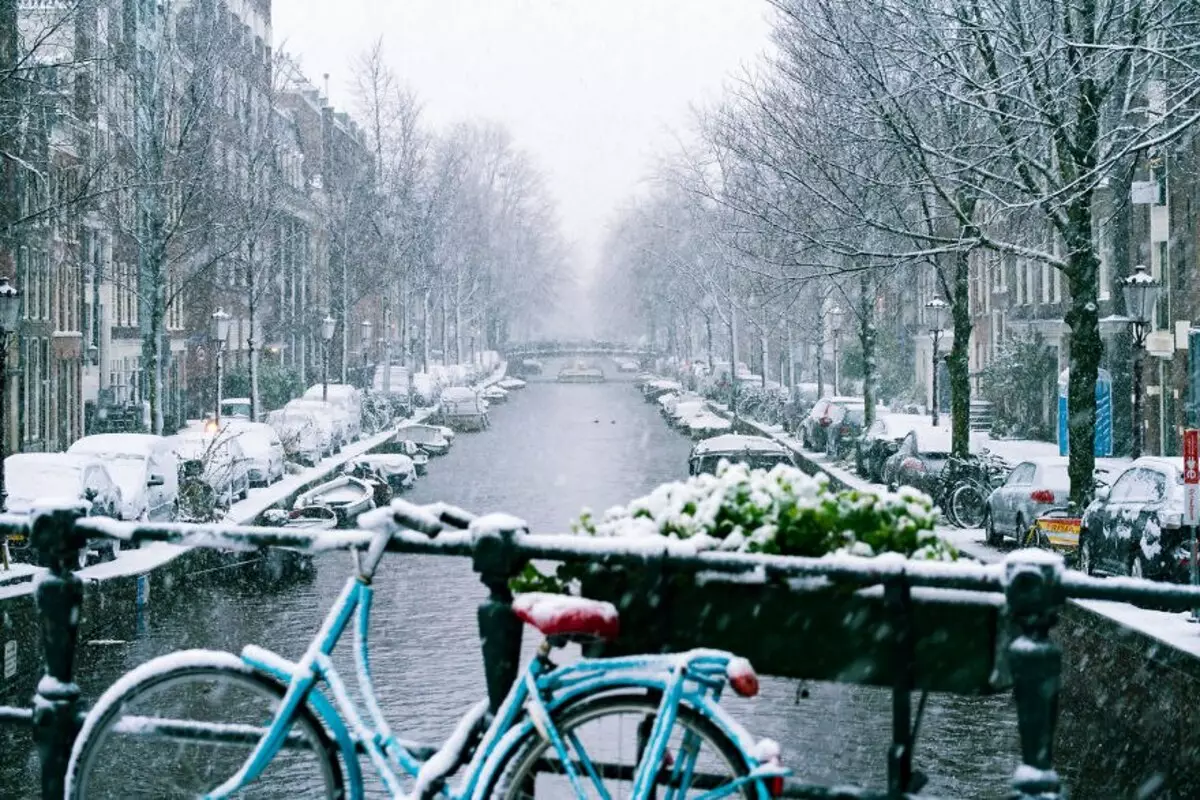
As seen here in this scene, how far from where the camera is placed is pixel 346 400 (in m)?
49.5

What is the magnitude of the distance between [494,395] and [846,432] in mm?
43884

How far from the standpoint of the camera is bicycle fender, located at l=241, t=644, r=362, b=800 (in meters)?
4.04

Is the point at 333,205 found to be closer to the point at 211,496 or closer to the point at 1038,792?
the point at 211,496

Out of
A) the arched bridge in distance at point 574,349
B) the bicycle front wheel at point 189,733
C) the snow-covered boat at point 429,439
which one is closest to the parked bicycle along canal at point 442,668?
the bicycle front wheel at point 189,733

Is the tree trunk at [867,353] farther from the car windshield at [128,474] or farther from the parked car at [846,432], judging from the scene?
the car windshield at [128,474]

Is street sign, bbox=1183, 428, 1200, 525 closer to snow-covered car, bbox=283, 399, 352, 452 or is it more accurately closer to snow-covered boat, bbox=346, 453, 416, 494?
snow-covered boat, bbox=346, 453, 416, 494

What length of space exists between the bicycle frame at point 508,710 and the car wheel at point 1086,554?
1519 centimetres

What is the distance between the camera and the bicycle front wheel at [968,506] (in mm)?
26328

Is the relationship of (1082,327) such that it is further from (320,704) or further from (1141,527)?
(320,704)

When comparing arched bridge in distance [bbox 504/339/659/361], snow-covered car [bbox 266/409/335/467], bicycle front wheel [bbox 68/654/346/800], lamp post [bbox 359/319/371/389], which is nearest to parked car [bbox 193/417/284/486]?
snow-covered car [bbox 266/409/335/467]

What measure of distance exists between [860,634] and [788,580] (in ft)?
0.65

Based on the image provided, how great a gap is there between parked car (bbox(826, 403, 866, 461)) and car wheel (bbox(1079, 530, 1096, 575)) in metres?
20.4

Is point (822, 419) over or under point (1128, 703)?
over

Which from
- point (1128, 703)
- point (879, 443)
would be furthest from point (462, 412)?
point (1128, 703)
